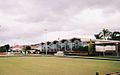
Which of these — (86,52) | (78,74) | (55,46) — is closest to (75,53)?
(86,52)

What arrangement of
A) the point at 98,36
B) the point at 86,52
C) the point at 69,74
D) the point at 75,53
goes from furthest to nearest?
the point at 98,36
the point at 75,53
the point at 86,52
the point at 69,74

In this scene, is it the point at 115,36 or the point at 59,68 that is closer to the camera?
the point at 59,68

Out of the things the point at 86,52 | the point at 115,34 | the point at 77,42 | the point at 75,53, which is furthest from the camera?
the point at 115,34

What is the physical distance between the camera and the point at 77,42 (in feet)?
135

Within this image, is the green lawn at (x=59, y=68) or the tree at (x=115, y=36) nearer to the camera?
the green lawn at (x=59, y=68)

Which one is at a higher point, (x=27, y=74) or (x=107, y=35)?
(x=107, y=35)

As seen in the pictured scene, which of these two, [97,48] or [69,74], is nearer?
[69,74]

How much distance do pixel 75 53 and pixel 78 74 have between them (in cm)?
2832

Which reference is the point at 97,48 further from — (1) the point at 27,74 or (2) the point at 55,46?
(1) the point at 27,74

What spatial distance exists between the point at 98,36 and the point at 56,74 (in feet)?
223

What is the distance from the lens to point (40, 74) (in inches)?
343

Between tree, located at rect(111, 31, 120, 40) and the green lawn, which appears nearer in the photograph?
the green lawn

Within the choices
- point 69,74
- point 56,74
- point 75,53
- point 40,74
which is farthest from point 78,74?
point 75,53

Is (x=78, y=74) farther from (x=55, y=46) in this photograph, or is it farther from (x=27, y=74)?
(x=55, y=46)
